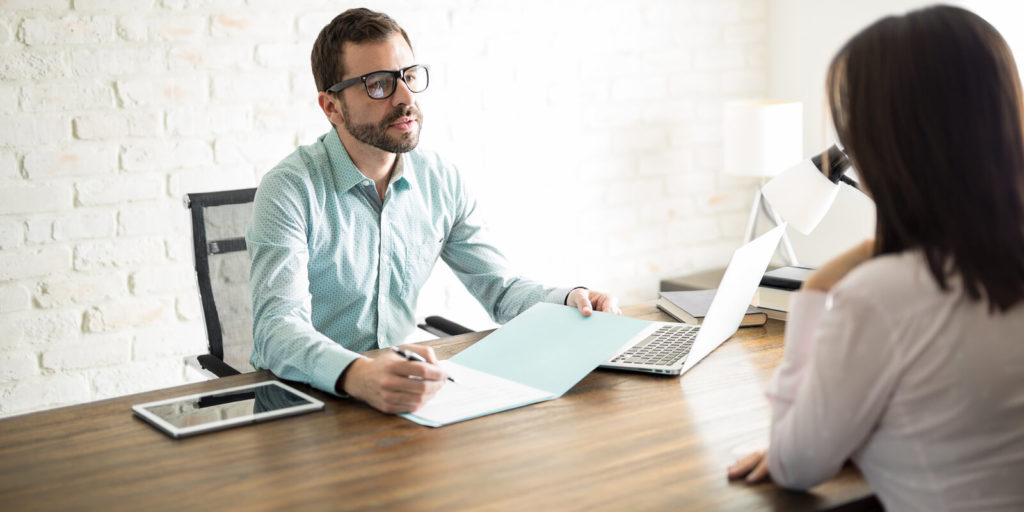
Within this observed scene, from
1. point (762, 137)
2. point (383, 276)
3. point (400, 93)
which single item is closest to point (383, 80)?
point (400, 93)

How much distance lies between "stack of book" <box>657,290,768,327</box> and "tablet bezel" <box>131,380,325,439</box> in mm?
753

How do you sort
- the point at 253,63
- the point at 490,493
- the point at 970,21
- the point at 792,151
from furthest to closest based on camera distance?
the point at 792,151 < the point at 253,63 < the point at 490,493 < the point at 970,21

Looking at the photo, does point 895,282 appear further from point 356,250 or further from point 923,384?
point 356,250

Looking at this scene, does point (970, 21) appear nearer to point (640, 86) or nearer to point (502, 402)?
point (502, 402)

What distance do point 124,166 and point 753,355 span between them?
193 cm

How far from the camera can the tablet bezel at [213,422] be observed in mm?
1274

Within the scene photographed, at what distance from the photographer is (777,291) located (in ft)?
6.01

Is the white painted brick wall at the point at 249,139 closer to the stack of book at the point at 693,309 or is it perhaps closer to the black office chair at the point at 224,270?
the black office chair at the point at 224,270

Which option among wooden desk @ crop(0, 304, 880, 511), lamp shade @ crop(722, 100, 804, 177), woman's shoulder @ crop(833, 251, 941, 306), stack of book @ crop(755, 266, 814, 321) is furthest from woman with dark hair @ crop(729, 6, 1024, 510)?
lamp shade @ crop(722, 100, 804, 177)

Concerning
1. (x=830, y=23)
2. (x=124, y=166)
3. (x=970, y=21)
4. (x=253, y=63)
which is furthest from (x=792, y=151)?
(x=970, y=21)

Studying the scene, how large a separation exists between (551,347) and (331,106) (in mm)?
772

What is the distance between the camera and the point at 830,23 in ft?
11.9

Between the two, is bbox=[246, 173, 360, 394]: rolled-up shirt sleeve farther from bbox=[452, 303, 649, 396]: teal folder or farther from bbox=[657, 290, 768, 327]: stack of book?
bbox=[657, 290, 768, 327]: stack of book

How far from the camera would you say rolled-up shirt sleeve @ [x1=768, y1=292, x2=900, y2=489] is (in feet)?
2.93
